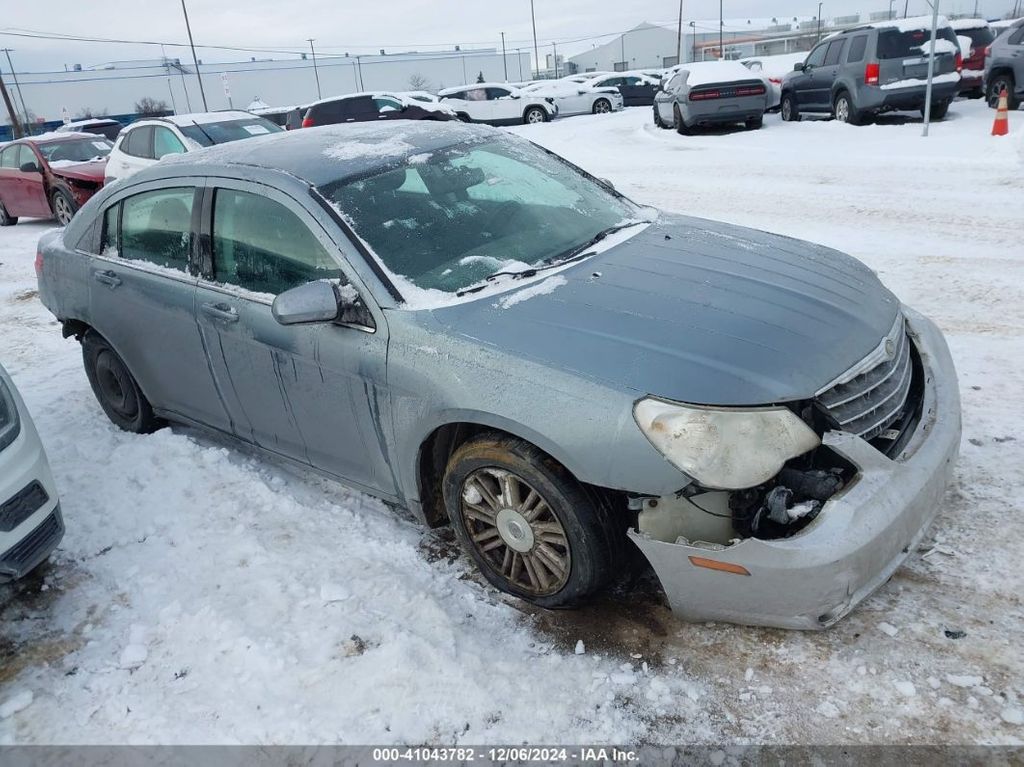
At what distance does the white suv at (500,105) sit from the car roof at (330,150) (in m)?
23.3

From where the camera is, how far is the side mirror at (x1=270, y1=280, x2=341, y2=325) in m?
2.97

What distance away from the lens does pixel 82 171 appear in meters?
12.1

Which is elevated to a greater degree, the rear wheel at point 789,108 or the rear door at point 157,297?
the rear door at point 157,297

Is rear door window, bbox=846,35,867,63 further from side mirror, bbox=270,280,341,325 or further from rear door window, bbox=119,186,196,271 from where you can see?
side mirror, bbox=270,280,341,325

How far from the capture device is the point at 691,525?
254 centimetres

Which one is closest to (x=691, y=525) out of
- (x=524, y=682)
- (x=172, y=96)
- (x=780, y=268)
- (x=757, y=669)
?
(x=757, y=669)

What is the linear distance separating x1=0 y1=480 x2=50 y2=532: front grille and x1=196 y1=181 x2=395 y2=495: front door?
0.91 metres

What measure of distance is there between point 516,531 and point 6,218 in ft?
48.9

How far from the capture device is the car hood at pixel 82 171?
1191cm

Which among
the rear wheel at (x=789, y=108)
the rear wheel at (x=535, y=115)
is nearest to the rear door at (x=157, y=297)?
the rear wheel at (x=789, y=108)

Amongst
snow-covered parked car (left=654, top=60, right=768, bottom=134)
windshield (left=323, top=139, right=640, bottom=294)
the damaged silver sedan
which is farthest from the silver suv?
windshield (left=323, top=139, right=640, bottom=294)

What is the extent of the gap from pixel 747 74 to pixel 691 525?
577 inches

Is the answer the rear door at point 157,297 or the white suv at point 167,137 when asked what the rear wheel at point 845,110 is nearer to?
the white suv at point 167,137

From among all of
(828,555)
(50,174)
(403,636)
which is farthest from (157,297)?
(50,174)
